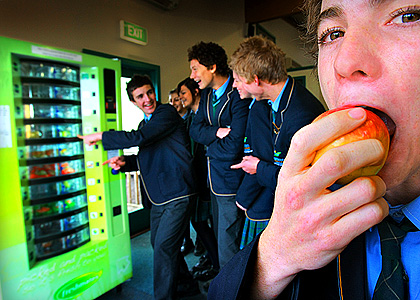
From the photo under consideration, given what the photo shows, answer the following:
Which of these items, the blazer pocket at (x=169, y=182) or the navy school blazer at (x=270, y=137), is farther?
the blazer pocket at (x=169, y=182)

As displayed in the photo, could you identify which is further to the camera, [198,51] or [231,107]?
[198,51]

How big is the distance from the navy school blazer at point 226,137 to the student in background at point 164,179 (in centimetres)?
21

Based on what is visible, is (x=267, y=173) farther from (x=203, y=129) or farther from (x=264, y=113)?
(x=203, y=129)

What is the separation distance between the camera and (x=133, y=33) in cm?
346

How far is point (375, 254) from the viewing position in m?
0.58

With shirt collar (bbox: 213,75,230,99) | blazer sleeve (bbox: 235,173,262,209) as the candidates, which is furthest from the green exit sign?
blazer sleeve (bbox: 235,173,262,209)

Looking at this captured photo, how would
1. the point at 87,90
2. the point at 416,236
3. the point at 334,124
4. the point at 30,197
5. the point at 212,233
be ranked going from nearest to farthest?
1. the point at 334,124
2. the point at 416,236
3. the point at 30,197
4. the point at 87,90
5. the point at 212,233

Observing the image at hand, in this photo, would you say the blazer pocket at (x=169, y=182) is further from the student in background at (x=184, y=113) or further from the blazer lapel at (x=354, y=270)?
the blazer lapel at (x=354, y=270)

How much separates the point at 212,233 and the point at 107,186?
1.12 meters

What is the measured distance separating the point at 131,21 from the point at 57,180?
7.54 ft

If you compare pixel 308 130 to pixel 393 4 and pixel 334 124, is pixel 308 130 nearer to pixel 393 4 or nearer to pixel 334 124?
pixel 334 124

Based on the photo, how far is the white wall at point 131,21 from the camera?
249cm

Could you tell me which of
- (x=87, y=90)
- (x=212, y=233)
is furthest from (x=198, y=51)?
(x=212, y=233)

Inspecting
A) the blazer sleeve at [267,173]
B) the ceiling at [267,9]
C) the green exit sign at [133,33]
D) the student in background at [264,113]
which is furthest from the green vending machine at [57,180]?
the ceiling at [267,9]
